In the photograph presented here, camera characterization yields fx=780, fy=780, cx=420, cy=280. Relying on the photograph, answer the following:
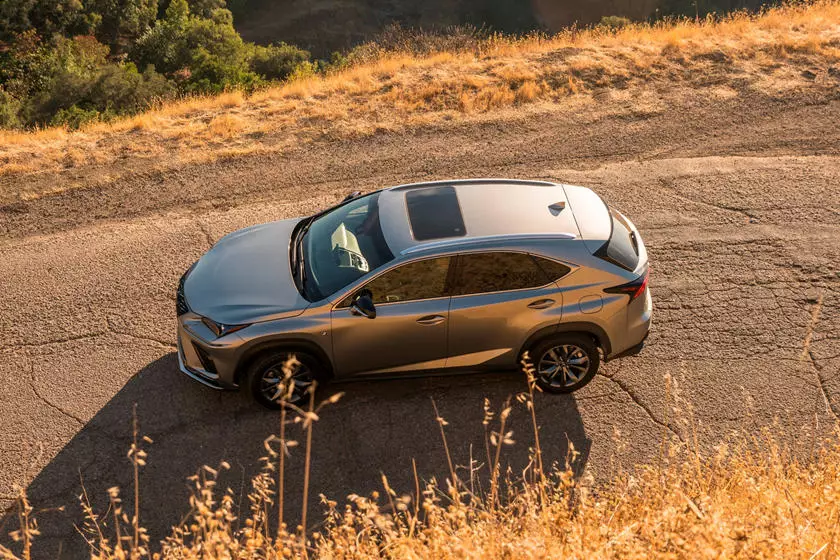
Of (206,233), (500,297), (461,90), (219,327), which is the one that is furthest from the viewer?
(461,90)

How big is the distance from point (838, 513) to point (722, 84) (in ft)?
38.0

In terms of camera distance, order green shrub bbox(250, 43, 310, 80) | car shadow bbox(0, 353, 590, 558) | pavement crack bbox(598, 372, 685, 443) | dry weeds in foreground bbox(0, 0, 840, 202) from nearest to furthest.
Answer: car shadow bbox(0, 353, 590, 558) → pavement crack bbox(598, 372, 685, 443) → dry weeds in foreground bbox(0, 0, 840, 202) → green shrub bbox(250, 43, 310, 80)

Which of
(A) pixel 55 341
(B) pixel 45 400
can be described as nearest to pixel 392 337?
(B) pixel 45 400

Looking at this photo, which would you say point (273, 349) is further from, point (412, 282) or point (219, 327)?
point (412, 282)

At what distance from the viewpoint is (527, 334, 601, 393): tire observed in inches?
291

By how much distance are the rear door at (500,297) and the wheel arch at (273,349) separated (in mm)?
1233

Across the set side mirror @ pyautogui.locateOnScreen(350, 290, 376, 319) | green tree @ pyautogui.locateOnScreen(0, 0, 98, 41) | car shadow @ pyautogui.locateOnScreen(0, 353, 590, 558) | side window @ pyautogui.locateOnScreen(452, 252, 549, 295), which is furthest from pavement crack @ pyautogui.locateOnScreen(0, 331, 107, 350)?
green tree @ pyautogui.locateOnScreen(0, 0, 98, 41)

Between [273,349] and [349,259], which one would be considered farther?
[349,259]

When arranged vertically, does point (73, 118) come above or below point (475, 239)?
below

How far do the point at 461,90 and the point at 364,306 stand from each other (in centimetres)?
861

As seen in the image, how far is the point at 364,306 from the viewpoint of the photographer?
6855 mm

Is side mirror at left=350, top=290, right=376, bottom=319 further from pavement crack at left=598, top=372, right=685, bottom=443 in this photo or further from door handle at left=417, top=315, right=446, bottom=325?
pavement crack at left=598, top=372, right=685, bottom=443

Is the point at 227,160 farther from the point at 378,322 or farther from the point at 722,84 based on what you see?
the point at 722,84

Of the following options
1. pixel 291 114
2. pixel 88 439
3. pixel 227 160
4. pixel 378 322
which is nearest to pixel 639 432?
pixel 378 322
